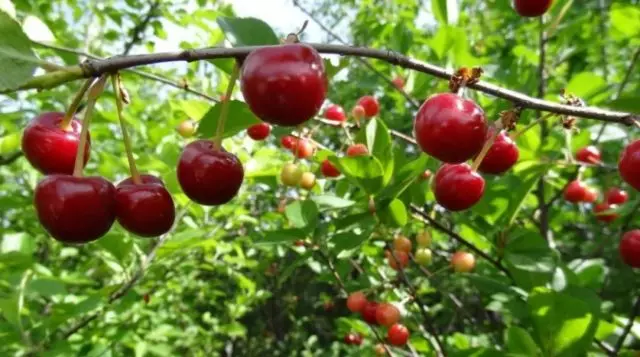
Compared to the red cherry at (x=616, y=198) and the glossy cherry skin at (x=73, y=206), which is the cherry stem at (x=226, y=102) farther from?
the red cherry at (x=616, y=198)

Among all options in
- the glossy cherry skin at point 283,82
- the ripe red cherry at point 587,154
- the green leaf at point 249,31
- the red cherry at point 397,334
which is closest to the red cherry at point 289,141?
the red cherry at point 397,334

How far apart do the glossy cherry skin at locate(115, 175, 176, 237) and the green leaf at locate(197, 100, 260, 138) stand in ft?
0.90

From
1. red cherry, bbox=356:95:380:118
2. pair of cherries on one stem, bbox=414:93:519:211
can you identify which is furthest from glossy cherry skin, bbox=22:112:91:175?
red cherry, bbox=356:95:380:118

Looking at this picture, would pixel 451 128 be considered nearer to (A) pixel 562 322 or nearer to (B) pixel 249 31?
(B) pixel 249 31

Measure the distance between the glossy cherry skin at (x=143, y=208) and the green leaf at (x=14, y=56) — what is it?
0.99 ft

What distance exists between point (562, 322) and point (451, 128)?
0.81 m

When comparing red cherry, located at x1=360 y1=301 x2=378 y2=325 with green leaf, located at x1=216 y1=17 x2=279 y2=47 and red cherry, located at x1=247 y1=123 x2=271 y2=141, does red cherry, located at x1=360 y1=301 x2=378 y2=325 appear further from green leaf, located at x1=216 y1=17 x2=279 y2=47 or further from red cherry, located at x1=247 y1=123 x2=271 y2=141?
green leaf, located at x1=216 y1=17 x2=279 y2=47

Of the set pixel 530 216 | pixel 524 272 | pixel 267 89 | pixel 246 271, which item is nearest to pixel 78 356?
pixel 524 272

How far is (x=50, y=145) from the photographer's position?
3.88 feet

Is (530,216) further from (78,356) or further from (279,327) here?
(279,327)

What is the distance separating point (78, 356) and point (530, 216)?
2.26m

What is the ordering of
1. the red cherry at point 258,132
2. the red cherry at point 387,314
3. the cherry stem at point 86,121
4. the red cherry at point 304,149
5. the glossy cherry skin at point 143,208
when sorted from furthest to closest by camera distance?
the red cherry at point 387,314, the red cherry at point 304,149, the red cherry at point 258,132, the glossy cherry skin at point 143,208, the cherry stem at point 86,121

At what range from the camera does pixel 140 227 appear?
1.17m

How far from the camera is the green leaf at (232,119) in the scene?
4.58 feet
